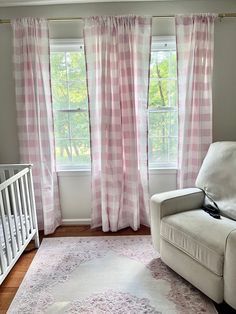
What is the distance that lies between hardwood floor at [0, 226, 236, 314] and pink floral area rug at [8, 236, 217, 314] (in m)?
0.05

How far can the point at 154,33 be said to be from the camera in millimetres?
2730

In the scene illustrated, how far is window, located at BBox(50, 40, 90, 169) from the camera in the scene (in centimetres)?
280

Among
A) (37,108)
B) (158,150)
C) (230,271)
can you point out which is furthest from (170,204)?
(37,108)

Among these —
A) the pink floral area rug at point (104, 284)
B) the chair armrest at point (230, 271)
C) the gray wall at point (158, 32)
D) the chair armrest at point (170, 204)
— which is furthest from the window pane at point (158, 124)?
the chair armrest at point (230, 271)

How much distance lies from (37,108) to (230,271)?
7.14ft

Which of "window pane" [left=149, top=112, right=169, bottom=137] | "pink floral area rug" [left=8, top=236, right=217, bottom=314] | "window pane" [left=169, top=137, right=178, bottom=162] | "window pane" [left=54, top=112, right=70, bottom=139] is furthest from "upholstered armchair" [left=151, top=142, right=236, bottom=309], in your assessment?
"window pane" [left=54, top=112, right=70, bottom=139]

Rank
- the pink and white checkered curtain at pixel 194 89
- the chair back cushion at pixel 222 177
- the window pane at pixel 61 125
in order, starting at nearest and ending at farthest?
the chair back cushion at pixel 222 177, the pink and white checkered curtain at pixel 194 89, the window pane at pixel 61 125

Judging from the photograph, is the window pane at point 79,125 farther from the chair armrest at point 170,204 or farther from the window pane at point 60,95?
the chair armrest at point 170,204

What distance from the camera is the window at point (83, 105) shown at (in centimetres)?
280

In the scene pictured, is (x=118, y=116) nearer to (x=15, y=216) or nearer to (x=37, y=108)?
(x=37, y=108)

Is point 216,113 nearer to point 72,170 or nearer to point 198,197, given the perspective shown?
point 198,197

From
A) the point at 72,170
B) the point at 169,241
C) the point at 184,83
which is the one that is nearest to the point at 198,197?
the point at 169,241

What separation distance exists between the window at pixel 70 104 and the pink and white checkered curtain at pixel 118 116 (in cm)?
17

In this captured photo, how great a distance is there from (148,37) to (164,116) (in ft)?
2.64
